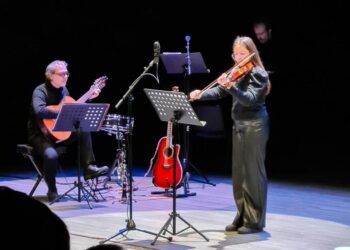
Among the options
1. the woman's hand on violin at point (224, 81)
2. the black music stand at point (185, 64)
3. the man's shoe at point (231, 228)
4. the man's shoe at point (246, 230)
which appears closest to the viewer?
the woman's hand on violin at point (224, 81)

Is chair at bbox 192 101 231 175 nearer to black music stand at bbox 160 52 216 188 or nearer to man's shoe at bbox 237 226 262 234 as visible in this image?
black music stand at bbox 160 52 216 188

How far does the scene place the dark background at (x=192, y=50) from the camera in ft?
28.6

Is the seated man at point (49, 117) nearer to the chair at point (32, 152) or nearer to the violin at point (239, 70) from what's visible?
the chair at point (32, 152)

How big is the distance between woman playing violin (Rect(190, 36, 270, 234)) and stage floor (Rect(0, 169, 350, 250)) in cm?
18

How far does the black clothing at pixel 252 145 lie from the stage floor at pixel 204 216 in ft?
0.75

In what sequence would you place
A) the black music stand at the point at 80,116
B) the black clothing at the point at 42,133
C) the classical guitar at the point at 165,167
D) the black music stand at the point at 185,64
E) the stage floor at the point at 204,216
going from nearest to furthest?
the stage floor at the point at 204,216
the black music stand at the point at 80,116
the black clothing at the point at 42,133
the classical guitar at the point at 165,167
the black music stand at the point at 185,64

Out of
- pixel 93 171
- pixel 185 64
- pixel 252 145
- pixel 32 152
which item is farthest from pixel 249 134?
pixel 32 152

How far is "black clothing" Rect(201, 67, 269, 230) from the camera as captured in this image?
495 centimetres

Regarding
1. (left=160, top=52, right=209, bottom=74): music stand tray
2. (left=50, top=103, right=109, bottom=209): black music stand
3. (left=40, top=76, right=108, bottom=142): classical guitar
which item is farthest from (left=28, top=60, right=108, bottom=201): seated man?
(left=160, top=52, right=209, bottom=74): music stand tray

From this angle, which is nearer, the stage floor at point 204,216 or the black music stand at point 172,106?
the black music stand at point 172,106

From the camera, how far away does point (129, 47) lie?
962 centimetres

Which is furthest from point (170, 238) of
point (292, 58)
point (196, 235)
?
point (292, 58)

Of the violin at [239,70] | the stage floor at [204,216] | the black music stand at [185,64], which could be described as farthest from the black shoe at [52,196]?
the violin at [239,70]

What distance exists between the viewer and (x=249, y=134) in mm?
5023
